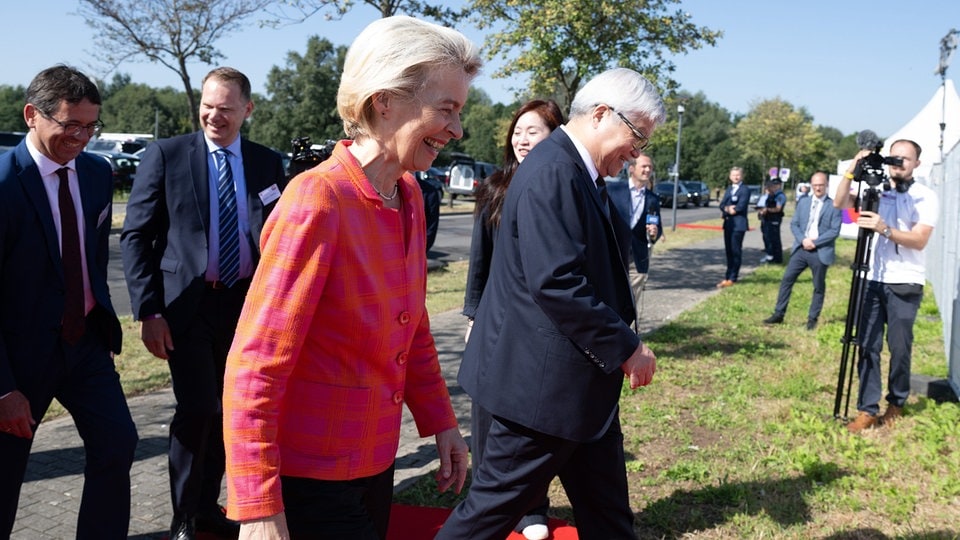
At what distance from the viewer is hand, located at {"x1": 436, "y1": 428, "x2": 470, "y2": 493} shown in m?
2.25

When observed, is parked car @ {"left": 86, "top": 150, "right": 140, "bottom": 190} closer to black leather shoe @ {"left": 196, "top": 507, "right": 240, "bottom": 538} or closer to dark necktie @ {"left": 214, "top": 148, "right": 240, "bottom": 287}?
dark necktie @ {"left": 214, "top": 148, "right": 240, "bottom": 287}

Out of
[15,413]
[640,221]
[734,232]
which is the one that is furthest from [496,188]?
[734,232]

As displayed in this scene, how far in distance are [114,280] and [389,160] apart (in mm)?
11737

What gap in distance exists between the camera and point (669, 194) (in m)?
47.7

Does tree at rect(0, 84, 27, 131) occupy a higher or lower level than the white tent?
higher

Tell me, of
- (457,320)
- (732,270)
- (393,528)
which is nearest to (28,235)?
(393,528)

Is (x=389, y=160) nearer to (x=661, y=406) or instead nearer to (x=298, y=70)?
(x=661, y=406)

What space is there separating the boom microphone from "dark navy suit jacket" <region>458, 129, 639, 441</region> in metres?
3.65

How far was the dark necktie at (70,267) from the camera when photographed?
3010 millimetres

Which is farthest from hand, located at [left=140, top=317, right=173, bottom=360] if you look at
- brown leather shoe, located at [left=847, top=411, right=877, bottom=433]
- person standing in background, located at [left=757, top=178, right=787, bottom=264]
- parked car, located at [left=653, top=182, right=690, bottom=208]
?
parked car, located at [left=653, top=182, right=690, bottom=208]

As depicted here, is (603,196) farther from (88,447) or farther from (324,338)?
(88,447)

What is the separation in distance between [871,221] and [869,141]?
2.06 ft

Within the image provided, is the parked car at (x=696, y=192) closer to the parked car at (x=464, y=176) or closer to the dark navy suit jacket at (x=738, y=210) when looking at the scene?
the parked car at (x=464, y=176)

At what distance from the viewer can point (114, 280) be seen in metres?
12.2
